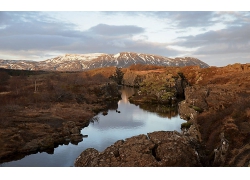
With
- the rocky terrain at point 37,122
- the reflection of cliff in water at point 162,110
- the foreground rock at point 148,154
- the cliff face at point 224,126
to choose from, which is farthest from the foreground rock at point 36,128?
the cliff face at point 224,126

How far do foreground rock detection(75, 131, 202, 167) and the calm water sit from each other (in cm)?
613

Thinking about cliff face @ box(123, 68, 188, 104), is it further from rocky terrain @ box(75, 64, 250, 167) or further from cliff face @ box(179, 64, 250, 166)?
rocky terrain @ box(75, 64, 250, 167)

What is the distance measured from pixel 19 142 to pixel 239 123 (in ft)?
70.2

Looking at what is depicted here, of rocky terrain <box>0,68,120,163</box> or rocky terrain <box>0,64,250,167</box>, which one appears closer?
rocky terrain <box>0,64,250,167</box>

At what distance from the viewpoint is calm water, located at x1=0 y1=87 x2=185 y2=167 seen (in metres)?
22.1

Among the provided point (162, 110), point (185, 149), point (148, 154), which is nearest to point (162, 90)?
point (162, 110)

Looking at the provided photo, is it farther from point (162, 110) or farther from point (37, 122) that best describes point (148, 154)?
point (162, 110)

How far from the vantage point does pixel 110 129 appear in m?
32.7

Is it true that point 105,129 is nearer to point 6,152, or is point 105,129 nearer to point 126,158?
point 6,152

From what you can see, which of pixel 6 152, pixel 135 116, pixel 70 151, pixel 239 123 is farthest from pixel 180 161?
pixel 135 116

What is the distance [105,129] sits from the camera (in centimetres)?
3275

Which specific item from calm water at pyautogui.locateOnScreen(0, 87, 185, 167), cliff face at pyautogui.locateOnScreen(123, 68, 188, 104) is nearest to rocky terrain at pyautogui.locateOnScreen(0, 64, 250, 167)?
cliff face at pyautogui.locateOnScreen(123, 68, 188, 104)

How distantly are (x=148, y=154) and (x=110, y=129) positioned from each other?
18.1 m

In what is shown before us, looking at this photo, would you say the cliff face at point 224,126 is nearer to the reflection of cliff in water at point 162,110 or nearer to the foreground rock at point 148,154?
the foreground rock at point 148,154
